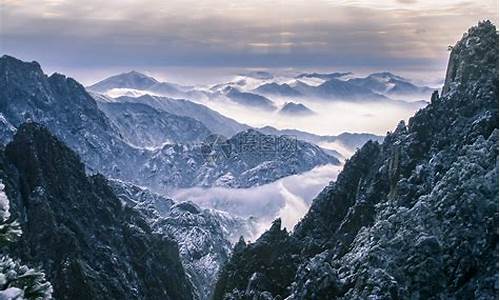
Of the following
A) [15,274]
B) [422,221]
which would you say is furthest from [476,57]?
[15,274]

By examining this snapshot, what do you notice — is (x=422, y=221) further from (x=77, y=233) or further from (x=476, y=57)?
(x=77, y=233)

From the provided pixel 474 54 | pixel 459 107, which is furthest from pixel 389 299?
pixel 474 54

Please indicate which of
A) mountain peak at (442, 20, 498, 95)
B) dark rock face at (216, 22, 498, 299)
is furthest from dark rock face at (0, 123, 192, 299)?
mountain peak at (442, 20, 498, 95)

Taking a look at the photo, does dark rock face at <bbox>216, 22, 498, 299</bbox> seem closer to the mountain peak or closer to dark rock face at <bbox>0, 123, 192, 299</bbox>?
the mountain peak

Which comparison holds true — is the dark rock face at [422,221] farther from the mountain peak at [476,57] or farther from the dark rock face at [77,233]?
the dark rock face at [77,233]

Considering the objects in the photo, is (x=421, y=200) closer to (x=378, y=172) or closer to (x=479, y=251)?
(x=479, y=251)
